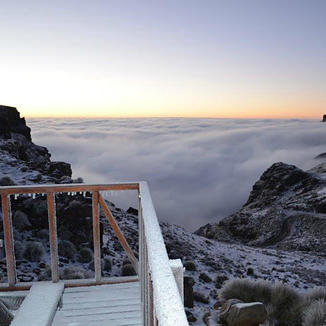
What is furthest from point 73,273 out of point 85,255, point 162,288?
point 162,288

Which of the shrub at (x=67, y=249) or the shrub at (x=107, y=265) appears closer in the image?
the shrub at (x=107, y=265)

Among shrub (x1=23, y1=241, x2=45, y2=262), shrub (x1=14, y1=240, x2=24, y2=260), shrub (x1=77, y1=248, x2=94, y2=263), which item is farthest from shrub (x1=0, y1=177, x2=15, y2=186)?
shrub (x1=77, y1=248, x2=94, y2=263)

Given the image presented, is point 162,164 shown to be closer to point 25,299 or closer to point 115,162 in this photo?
point 115,162

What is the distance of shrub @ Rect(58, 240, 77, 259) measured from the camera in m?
9.23

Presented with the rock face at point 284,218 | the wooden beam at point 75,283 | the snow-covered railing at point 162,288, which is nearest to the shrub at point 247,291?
the wooden beam at point 75,283

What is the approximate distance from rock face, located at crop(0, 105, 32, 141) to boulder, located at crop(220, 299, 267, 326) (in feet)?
124

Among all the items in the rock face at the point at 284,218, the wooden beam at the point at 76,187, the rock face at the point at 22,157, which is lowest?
the rock face at the point at 284,218

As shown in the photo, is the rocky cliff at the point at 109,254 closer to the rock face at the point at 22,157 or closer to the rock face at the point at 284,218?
the rock face at the point at 22,157

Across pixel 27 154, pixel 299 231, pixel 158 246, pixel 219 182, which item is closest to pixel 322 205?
pixel 299 231

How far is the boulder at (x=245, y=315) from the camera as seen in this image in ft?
20.9

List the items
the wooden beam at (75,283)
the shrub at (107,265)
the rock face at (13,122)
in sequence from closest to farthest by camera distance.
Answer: the wooden beam at (75,283), the shrub at (107,265), the rock face at (13,122)

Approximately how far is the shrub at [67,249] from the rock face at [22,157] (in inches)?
206

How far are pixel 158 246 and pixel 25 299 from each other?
250cm

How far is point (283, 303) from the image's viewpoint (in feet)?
24.1
